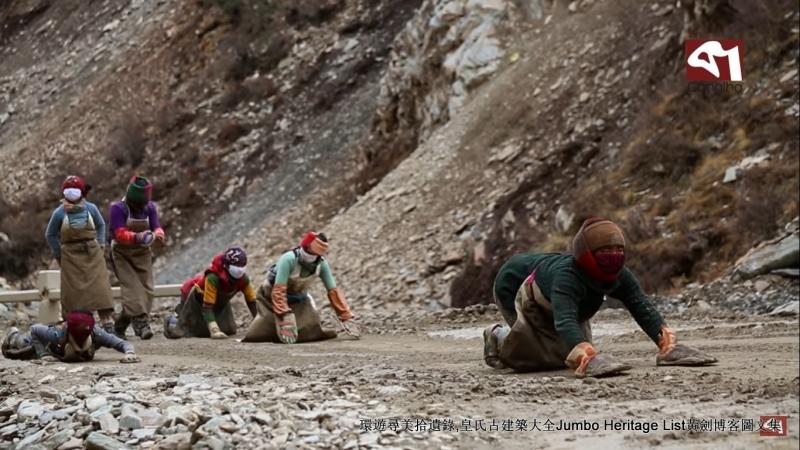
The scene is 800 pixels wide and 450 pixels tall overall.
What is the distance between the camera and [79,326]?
11617mm

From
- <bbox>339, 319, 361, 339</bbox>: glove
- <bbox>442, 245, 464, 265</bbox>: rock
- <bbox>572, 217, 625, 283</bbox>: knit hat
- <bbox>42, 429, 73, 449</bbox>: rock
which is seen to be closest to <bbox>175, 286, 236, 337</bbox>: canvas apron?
<bbox>339, 319, 361, 339</bbox>: glove

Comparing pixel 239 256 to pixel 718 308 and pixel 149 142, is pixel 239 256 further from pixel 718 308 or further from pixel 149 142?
pixel 149 142

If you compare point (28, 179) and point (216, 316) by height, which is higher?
point (28, 179)

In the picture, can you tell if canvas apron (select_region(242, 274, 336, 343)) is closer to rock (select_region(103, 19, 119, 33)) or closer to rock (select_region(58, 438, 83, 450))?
rock (select_region(58, 438, 83, 450))

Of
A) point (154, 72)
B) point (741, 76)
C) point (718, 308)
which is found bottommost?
point (718, 308)

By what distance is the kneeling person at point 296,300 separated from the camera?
13.9 metres

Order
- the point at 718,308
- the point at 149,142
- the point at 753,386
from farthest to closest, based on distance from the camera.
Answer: the point at 149,142 → the point at 718,308 → the point at 753,386

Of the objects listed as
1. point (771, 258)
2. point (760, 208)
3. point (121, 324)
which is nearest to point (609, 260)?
point (771, 258)

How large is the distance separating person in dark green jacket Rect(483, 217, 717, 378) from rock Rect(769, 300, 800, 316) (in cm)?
464

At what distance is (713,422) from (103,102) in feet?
122

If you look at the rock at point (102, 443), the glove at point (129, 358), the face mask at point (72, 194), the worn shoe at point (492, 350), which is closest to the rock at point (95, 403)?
the rock at point (102, 443)

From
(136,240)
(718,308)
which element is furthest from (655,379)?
(136,240)

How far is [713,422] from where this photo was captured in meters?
6.54

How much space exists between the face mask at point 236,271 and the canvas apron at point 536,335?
237 inches
